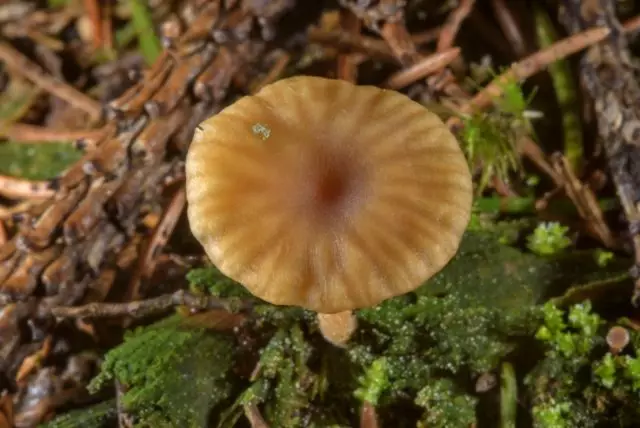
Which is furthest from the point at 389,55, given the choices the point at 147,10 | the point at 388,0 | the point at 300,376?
the point at 300,376

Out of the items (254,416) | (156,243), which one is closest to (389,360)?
(254,416)

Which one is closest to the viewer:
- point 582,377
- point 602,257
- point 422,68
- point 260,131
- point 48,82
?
point 260,131

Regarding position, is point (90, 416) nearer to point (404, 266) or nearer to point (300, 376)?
point (300, 376)

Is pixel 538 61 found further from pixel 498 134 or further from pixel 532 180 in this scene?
pixel 532 180

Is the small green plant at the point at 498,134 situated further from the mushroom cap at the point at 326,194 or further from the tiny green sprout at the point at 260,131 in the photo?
the tiny green sprout at the point at 260,131

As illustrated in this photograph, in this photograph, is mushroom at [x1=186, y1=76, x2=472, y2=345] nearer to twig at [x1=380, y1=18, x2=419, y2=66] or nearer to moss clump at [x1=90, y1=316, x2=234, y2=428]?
moss clump at [x1=90, y1=316, x2=234, y2=428]

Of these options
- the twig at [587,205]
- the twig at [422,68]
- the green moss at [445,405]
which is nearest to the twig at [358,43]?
the twig at [422,68]

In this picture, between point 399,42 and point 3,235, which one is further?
point 399,42
